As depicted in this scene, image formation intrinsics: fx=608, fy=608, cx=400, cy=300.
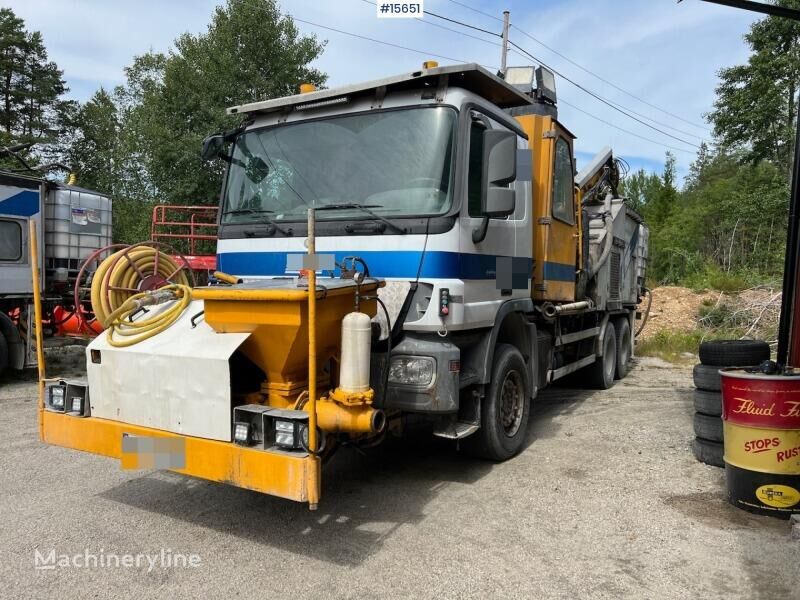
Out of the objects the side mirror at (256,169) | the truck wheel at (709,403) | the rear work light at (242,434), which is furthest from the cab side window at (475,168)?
the truck wheel at (709,403)

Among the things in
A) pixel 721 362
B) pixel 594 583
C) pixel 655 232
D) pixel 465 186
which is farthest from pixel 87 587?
pixel 655 232

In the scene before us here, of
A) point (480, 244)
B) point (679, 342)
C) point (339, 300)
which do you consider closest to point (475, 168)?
point (480, 244)

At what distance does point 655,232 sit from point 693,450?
38.0m

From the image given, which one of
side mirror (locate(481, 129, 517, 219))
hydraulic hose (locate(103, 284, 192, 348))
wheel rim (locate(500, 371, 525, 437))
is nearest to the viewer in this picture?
hydraulic hose (locate(103, 284, 192, 348))

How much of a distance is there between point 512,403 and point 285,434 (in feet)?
8.20

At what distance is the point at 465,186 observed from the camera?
13.3ft

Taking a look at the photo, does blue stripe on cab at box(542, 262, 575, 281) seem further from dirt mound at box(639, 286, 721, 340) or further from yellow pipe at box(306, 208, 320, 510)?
dirt mound at box(639, 286, 721, 340)

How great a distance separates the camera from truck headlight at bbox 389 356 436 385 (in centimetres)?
387

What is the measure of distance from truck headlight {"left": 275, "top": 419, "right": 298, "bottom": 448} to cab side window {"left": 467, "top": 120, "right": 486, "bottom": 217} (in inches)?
75.1

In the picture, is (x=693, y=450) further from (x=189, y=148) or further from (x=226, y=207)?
(x=189, y=148)

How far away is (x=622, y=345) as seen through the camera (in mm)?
9484

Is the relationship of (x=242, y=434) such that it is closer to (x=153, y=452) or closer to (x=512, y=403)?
(x=153, y=452)

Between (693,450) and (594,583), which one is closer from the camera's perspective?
(594,583)

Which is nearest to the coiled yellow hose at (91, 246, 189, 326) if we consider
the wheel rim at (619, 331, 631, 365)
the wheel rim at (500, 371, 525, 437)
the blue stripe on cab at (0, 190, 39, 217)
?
the wheel rim at (500, 371, 525, 437)
